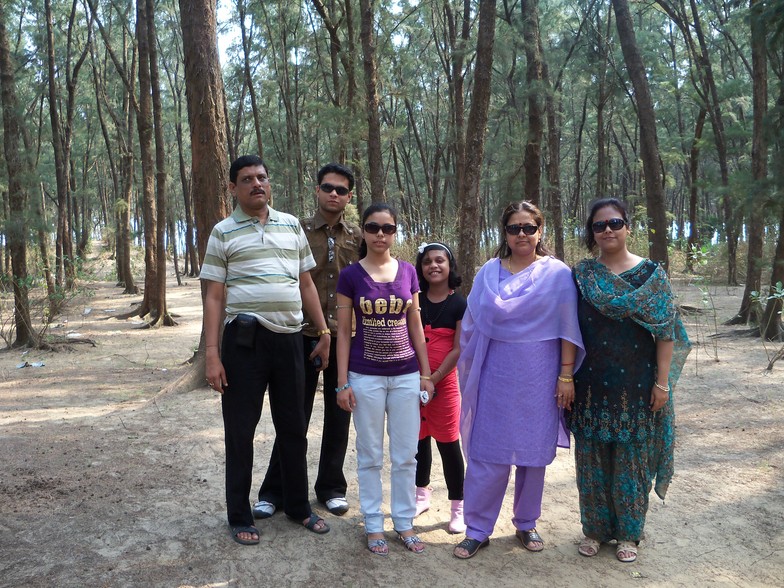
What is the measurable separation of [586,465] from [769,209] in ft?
24.3

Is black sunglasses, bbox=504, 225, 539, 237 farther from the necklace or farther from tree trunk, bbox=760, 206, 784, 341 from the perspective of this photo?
tree trunk, bbox=760, 206, 784, 341

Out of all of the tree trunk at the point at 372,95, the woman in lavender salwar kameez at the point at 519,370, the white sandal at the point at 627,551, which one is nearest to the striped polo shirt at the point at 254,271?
the woman in lavender salwar kameez at the point at 519,370

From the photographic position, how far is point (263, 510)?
3271mm

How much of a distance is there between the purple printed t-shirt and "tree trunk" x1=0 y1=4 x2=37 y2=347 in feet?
27.4

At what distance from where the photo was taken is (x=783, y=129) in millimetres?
→ 8516

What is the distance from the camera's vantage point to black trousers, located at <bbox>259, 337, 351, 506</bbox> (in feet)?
10.9

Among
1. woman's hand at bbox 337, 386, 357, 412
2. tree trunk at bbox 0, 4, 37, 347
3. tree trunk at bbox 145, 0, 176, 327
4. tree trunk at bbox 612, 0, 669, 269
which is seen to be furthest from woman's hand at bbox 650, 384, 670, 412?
tree trunk at bbox 145, 0, 176, 327

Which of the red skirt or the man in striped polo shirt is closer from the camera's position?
the man in striped polo shirt

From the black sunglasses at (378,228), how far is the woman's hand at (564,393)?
3.50ft

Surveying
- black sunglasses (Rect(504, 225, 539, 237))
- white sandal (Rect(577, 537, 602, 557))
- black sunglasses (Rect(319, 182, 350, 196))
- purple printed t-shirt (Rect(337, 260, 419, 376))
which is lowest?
white sandal (Rect(577, 537, 602, 557))

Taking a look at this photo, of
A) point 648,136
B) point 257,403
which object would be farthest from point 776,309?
point 257,403

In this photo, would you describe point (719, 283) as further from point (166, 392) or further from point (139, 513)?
point (139, 513)

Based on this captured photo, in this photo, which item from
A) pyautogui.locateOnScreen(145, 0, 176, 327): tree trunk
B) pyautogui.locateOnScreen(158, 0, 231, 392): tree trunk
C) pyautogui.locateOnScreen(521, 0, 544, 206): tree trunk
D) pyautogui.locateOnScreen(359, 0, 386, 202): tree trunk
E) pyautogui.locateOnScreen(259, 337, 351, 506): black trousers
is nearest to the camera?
pyautogui.locateOnScreen(259, 337, 351, 506): black trousers

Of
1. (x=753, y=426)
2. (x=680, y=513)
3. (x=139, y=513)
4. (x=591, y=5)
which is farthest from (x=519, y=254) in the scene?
(x=591, y=5)
